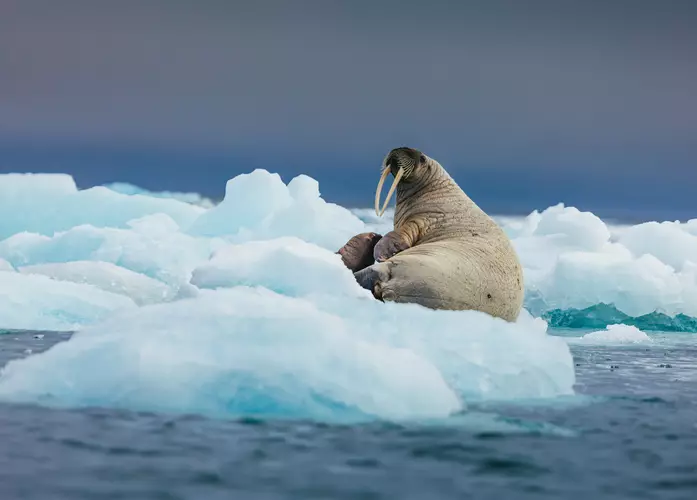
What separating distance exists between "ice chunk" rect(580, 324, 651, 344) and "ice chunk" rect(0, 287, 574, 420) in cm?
1063

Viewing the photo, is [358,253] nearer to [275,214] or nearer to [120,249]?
[120,249]

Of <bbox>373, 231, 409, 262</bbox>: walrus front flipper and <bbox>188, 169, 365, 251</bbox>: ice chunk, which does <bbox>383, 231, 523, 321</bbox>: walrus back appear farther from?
<bbox>188, 169, 365, 251</bbox>: ice chunk

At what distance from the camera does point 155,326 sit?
242 inches

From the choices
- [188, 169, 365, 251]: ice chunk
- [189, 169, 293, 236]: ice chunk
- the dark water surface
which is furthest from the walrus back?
[189, 169, 293, 236]: ice chunk

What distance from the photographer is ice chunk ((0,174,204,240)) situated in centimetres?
2508

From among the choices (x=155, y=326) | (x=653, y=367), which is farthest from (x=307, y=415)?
(x=653, y=367)

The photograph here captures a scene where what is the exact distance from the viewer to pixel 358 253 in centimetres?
973

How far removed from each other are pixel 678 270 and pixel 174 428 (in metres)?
25.9

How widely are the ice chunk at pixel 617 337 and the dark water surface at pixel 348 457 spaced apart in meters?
11.3

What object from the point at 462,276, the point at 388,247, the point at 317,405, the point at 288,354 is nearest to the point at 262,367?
the point at 288,354

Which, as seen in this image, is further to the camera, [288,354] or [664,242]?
[664,242]

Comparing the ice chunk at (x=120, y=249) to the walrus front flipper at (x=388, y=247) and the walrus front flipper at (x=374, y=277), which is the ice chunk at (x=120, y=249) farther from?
the walrus front flipper at (x=374, y=277)

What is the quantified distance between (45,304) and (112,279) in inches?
122

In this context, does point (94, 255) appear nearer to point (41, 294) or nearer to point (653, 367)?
point (41, 294)
